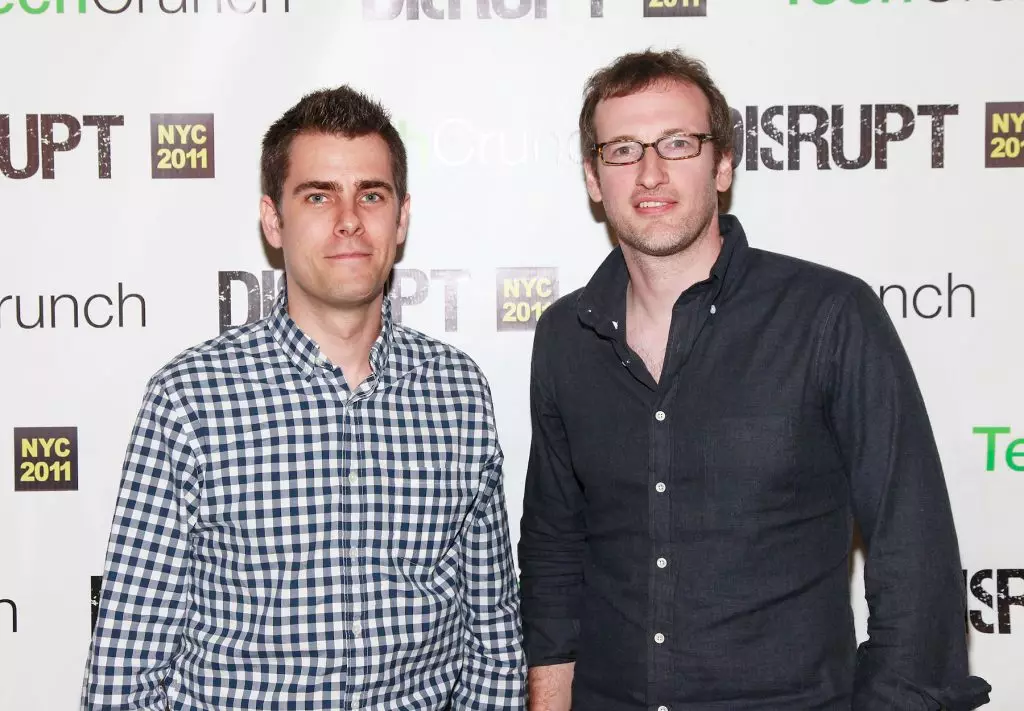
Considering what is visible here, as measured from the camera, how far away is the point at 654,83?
1802 mm

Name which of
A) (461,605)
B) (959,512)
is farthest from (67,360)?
(959,512)

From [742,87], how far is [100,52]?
1510 millimetres

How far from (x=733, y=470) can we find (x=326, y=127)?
3.24 feet

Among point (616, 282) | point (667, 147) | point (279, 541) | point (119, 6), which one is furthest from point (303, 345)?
point (119, 6)

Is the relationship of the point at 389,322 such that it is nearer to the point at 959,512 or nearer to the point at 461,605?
the point at 461,605

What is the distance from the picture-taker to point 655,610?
5.46 feet

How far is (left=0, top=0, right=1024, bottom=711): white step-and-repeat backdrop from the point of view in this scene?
216cm

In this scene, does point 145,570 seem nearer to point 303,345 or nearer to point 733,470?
point 303,345

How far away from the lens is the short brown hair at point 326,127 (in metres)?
1.75

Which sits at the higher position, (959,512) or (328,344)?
(328,344)

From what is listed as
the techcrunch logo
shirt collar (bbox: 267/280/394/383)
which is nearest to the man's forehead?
shirt collar (bbox: 267/280/394/383)

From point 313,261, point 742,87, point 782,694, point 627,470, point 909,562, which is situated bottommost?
point 782,694

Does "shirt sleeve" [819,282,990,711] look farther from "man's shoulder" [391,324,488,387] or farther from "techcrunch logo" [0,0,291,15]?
"techcrunch logo" [0,0,291,15]

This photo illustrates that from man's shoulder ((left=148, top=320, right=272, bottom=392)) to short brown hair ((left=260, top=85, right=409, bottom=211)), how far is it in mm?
259
